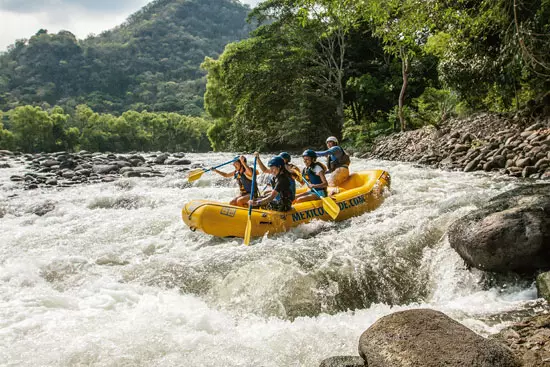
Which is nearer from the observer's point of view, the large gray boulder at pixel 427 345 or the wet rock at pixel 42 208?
the large gray boulder at pixel 427 345

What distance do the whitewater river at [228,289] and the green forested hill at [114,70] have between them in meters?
93.9

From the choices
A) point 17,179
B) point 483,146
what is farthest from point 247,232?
point 17,179

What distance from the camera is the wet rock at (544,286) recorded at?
316 cm

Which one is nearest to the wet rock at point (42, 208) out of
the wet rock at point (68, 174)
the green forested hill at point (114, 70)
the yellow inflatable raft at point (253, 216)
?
the yellow inflatable raft at point (253, 216)

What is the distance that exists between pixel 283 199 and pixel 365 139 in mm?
12851

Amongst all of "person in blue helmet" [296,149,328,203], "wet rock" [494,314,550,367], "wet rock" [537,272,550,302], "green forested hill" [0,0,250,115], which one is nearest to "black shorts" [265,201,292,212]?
"person in blue helmet" [296,149,328,203]

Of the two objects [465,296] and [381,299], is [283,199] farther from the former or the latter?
[465,296]

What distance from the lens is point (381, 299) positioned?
12.7 ft

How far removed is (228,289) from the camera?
4.19 meters

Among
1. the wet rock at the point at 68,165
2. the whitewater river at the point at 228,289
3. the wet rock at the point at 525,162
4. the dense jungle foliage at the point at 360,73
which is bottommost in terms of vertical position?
the whitewater river at the point at 228,289

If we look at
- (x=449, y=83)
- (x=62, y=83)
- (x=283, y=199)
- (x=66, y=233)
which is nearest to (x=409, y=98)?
(x=449, y=83)

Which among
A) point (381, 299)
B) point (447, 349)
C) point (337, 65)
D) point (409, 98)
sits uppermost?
point (337, 65)

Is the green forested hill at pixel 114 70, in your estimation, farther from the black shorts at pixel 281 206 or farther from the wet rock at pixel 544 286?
the wet rock at pixel 544 286

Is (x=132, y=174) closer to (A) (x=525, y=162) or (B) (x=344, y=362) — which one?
(A) (x=525, y=162)
